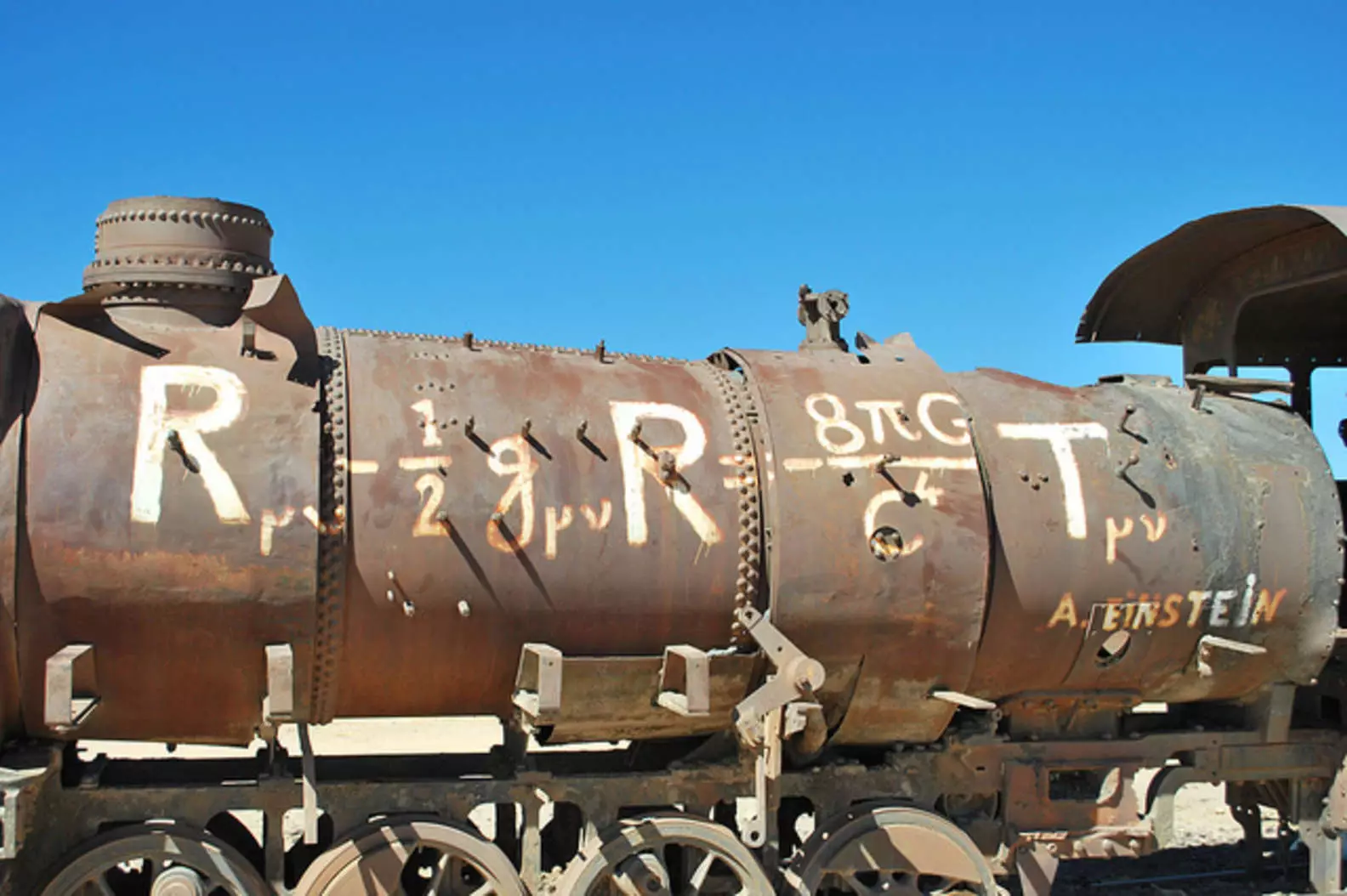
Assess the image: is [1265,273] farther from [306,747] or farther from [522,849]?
[306,747]

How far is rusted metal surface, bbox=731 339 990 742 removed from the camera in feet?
19.4

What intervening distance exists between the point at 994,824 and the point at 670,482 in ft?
8.42

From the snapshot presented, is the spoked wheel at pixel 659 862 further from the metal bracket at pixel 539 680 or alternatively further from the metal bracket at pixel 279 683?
the metal bracket at pixel 279 683

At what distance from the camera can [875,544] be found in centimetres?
601

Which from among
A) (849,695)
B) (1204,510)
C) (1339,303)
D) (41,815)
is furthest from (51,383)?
(1339,303)

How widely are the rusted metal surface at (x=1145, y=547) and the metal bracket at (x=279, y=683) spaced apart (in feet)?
10.7

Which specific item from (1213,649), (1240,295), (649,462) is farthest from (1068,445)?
(1240,295)

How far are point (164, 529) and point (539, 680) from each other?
1.64 metres

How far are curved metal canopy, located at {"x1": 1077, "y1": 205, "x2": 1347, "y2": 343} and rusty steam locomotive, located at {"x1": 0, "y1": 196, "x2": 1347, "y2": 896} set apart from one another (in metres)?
0.17

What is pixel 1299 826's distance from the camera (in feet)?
24.3

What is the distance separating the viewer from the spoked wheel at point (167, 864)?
17.5ft

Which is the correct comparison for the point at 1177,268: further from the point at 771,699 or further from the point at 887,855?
the point at 771,699

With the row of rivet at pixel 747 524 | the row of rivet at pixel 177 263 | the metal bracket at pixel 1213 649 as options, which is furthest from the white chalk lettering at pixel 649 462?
the metal bracket at pixel 1213 649

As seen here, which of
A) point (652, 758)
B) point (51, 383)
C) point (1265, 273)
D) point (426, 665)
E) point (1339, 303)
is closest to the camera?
point (51, 383)
